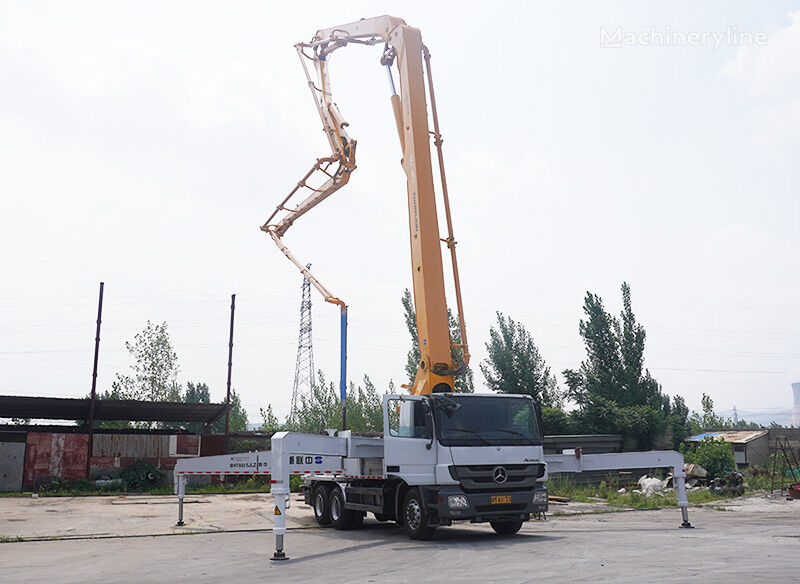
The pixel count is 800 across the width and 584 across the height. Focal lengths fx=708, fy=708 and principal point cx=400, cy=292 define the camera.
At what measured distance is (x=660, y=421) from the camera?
41.9 metres

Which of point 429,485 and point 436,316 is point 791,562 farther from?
point 436,316

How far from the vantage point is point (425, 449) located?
39.4ft

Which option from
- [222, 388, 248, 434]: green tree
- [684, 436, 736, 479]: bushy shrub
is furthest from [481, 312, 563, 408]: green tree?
[222, 388, 248, 434]: green tree

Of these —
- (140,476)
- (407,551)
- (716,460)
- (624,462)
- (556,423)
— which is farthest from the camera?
(556,423)

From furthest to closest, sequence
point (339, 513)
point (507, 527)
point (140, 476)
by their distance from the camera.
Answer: point (140, 476) < point (339, 513) < point (507, 527)

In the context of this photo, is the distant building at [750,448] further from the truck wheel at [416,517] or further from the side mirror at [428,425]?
the side mirror at [428,425]

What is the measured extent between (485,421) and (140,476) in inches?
889

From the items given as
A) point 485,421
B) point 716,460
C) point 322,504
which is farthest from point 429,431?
point 716,460

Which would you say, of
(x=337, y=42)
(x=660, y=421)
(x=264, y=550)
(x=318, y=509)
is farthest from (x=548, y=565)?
(x=660, y=421)

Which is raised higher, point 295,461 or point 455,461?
point 295,461

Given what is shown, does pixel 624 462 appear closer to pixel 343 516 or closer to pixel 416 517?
pixel 416 517

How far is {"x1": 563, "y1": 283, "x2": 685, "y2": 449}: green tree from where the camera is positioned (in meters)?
42.0

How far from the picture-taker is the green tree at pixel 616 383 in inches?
1652

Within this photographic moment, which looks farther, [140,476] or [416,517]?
[140,476]
